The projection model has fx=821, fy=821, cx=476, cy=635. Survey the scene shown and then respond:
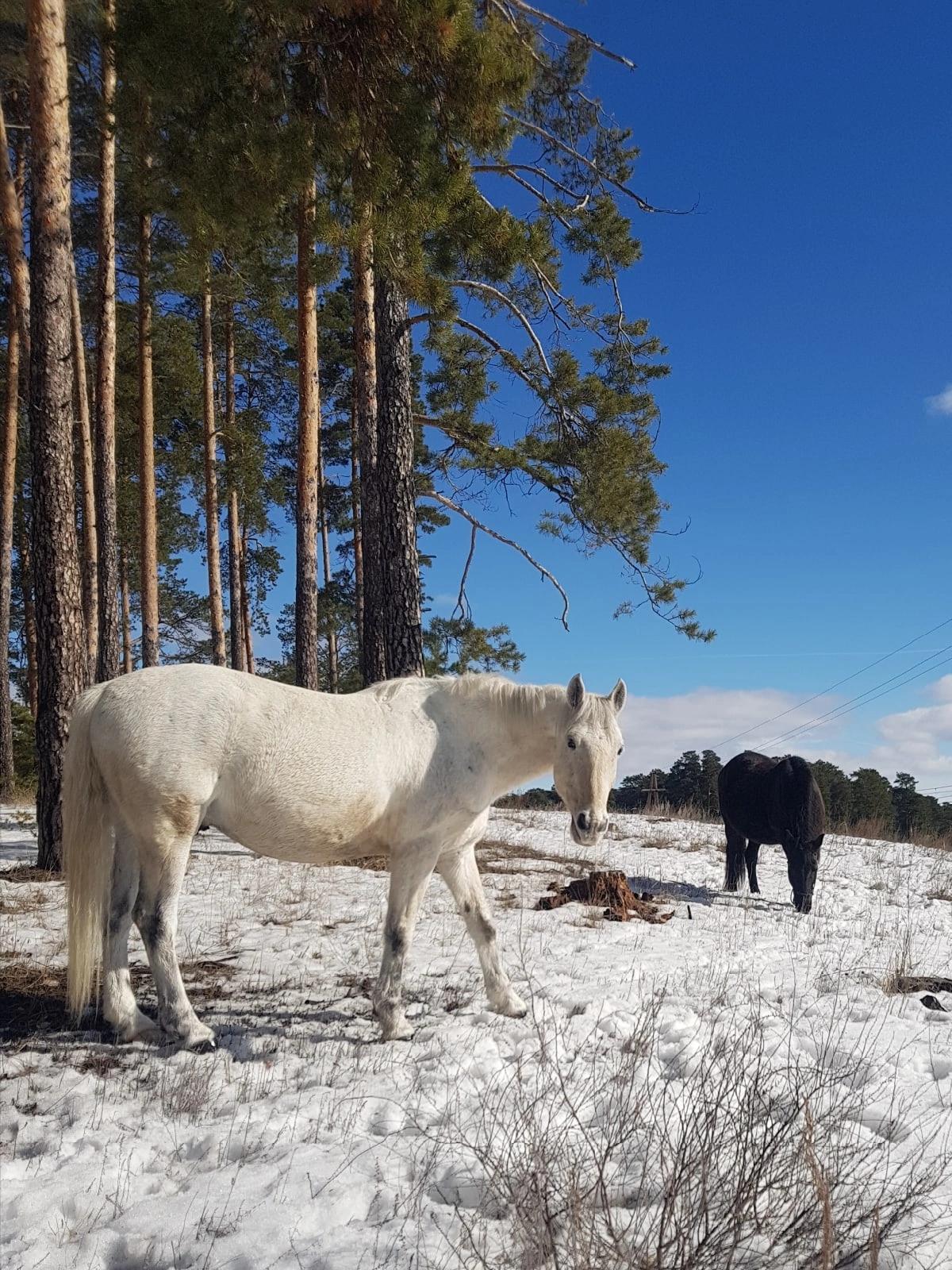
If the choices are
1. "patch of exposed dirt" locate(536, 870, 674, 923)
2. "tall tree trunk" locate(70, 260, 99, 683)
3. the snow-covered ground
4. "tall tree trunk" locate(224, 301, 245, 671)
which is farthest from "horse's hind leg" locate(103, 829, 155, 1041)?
"tall tree trunk" locate(224, 301, 245, 671)

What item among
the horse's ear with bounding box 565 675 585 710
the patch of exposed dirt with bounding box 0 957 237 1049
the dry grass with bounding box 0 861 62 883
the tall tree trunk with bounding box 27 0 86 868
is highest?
the tall tree trunk with bounding box 27 0 86 868

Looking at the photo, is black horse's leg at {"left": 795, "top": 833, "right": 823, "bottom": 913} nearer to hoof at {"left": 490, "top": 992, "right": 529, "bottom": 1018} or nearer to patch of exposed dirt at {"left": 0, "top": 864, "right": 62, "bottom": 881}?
hoof at {"left": 490, "top": 992, "right": 529, "bottom": 1018}

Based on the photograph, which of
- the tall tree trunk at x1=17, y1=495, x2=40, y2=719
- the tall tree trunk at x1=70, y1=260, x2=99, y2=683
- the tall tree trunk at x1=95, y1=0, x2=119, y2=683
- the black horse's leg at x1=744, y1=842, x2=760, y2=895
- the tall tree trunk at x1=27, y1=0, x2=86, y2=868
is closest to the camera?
the tall tree trunk at x1=27, y1=0, x2=86, y2=868

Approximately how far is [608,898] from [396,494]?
5.21 metres

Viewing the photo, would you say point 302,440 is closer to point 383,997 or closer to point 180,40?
point 180,40

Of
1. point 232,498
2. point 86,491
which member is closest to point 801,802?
point 86,491

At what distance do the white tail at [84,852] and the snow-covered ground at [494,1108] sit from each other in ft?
1.18

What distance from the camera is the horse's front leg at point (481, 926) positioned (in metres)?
4.69

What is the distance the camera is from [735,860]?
9.77 meters

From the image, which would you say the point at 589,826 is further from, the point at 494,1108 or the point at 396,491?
the point at 396,491

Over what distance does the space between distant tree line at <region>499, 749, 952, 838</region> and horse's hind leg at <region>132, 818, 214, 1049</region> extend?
25.2 metres

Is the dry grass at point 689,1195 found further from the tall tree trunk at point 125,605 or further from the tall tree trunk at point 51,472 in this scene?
the tall tree trunk at point 125,605

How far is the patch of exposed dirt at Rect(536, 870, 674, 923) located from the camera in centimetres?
750

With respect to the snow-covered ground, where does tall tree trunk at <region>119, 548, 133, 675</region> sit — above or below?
above
